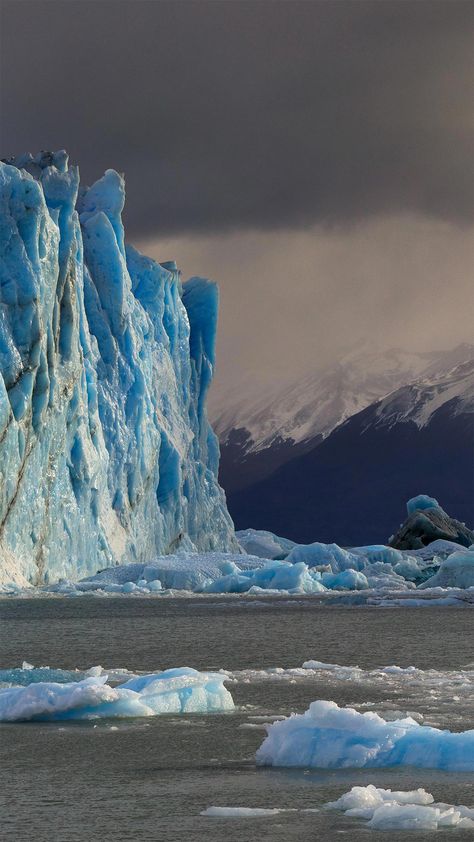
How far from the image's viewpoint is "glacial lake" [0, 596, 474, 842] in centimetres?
1117

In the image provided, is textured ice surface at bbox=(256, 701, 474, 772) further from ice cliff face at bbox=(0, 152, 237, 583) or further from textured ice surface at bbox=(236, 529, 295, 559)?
textured ice surface at bbox=(236, 529, 295, 559)

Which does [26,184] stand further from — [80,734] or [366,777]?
[366,777]

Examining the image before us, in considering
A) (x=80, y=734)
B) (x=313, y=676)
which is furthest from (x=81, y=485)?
(x=80, y=734)

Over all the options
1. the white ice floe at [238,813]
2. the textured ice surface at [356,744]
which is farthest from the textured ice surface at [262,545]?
the white ice floe at [238,813]

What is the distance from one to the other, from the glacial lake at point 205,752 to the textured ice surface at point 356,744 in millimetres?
211

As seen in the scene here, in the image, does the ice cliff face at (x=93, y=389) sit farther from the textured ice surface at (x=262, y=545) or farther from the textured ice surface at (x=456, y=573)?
the textured ice surface at (x=456, y=573)

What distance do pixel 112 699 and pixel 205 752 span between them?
10.1 ft

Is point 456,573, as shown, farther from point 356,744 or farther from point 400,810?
point 400,810

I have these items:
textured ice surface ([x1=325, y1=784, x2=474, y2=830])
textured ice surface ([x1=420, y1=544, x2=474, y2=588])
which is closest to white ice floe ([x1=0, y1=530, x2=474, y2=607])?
textured ice surface ([x1=420, y1=544, x2=474, y2=588])

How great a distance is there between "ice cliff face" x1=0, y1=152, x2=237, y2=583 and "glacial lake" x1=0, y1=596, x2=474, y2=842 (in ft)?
70.3

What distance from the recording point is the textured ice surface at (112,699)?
1738 cm

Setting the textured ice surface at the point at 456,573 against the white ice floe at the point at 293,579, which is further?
the textured ice surface at the point at 456,573

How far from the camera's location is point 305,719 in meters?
13.9

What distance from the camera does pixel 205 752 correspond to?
14.6 meters
